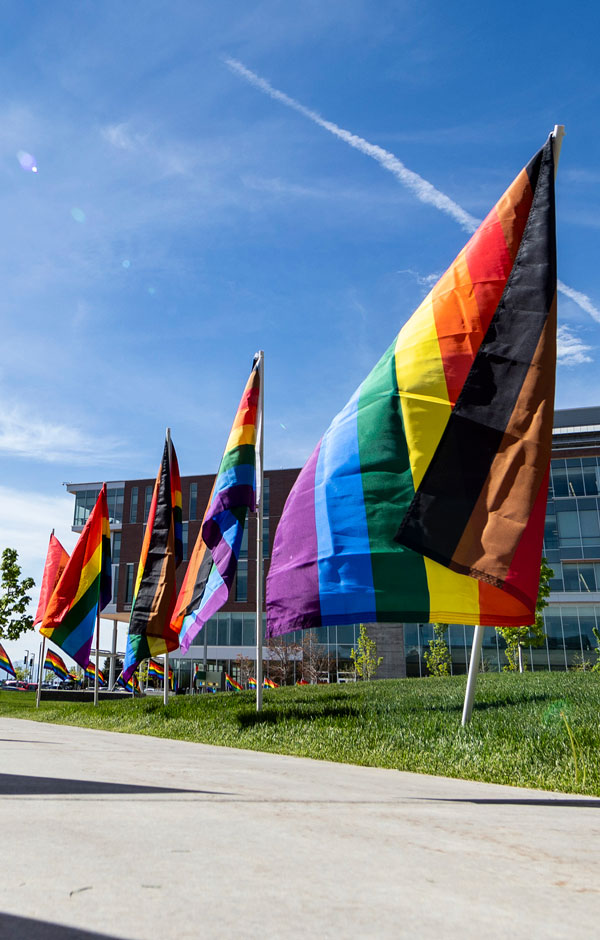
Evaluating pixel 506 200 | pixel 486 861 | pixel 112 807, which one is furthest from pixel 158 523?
pixel 486 861

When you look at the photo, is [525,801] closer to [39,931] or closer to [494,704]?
[39,931]

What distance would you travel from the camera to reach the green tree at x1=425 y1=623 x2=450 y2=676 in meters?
51.9

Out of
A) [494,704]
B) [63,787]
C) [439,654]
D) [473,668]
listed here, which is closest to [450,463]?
[473,668]

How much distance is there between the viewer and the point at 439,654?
52.6 m

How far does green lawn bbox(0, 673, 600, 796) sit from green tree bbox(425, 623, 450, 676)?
42361 mm

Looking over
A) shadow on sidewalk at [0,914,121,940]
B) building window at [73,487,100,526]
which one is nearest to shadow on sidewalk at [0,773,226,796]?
shadow on sidewalk at [0,914,121,940]

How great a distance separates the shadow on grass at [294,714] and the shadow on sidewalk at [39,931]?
23.9 feet

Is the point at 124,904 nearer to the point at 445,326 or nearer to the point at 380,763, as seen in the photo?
the point at 380,763

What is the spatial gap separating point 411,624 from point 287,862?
43656 millimetres

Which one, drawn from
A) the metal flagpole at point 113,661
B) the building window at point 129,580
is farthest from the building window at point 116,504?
the metal flagpole at point 113,661

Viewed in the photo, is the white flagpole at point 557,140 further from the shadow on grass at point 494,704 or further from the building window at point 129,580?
the building window at point 129,580

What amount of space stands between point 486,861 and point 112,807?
5.37 ft

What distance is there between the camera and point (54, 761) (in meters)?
5.32

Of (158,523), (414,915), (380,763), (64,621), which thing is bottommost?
(380,763)
